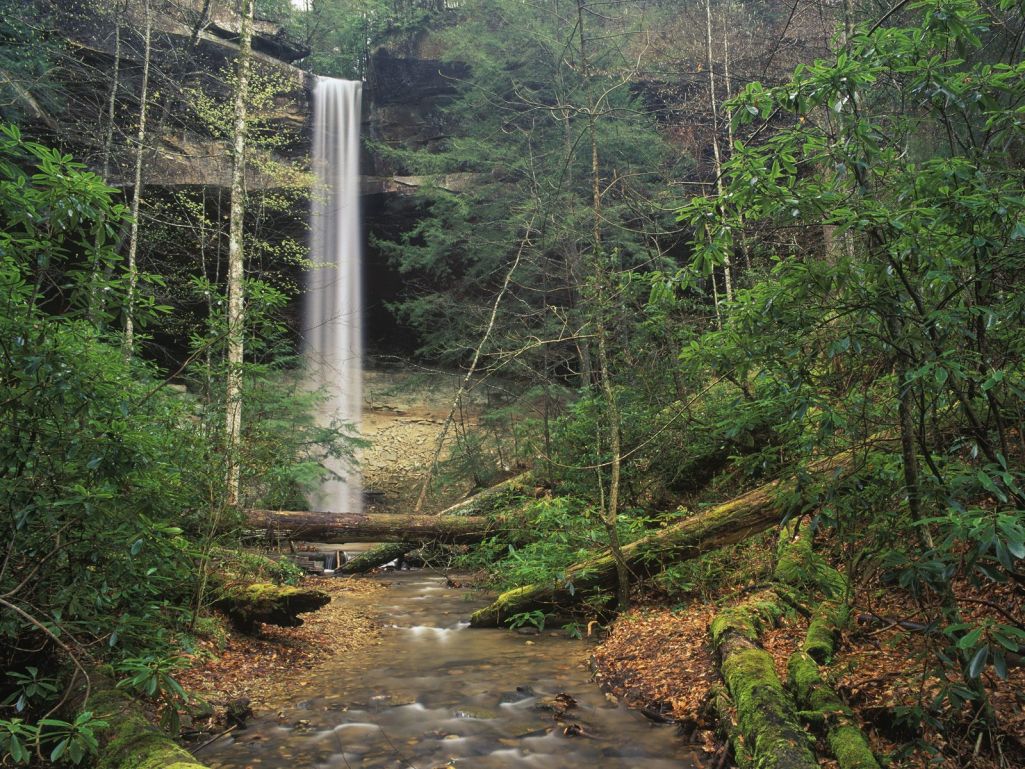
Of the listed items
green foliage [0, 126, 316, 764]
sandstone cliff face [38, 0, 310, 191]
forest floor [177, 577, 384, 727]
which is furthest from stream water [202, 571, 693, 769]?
sandstone cliff face [38, 0, 310, 191]

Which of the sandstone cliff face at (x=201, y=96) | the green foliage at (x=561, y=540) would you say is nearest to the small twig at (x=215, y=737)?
the green foliage at (x=561, y=540)

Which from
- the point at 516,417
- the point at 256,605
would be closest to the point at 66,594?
the point at 256,605

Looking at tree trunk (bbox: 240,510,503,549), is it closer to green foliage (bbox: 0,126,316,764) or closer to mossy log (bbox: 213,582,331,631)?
mossy log (bbox: 213,582,331,631)

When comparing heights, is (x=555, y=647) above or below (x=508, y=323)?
below

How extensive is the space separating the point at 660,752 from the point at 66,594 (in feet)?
10.9

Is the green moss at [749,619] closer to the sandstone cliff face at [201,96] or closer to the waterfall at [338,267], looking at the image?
the sandstone cliff face at [201,96]

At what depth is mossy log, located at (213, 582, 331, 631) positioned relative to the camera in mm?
5992

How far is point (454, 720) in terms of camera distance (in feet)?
14.6

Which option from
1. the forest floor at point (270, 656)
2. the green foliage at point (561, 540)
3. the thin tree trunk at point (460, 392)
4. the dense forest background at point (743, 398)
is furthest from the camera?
the thin tree trunk at point (460, 392)

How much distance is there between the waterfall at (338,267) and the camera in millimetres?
22109

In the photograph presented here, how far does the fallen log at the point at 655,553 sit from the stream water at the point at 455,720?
739 mm

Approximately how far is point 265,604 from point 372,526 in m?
5.12

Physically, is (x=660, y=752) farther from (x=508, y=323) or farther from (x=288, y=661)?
(x=508, y=323)

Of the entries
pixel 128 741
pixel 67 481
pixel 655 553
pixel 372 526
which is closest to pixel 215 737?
pixel 128 741
